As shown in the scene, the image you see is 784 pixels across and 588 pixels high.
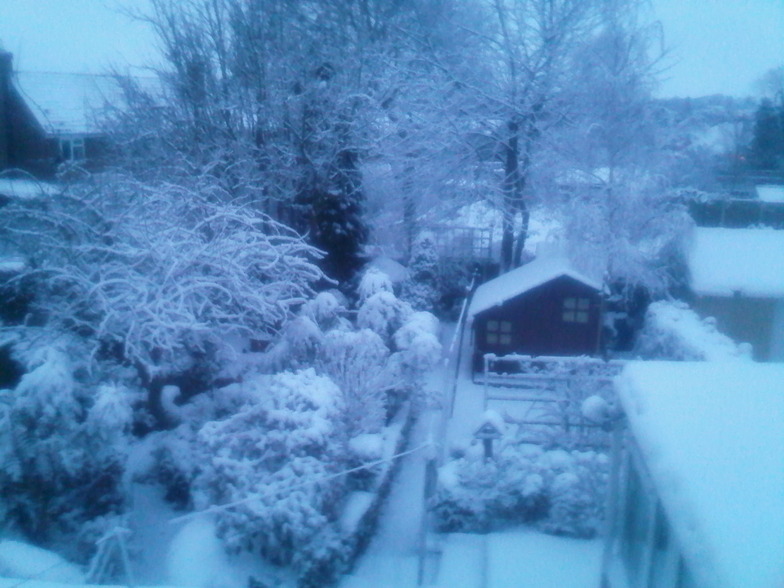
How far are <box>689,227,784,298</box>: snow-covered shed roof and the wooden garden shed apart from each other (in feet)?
6.55

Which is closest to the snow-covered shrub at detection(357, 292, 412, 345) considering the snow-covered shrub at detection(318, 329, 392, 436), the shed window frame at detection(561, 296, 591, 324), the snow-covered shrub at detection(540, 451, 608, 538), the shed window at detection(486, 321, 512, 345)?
the snow-covered shrub at detection(318, 329, 392, 436)

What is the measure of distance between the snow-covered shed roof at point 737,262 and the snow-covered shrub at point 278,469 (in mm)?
7817

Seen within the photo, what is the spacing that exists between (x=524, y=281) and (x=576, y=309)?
3.74ft

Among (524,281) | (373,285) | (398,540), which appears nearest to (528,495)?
(398,540)

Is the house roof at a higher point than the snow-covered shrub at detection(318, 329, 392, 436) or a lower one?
higher

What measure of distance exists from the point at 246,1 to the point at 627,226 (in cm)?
1041

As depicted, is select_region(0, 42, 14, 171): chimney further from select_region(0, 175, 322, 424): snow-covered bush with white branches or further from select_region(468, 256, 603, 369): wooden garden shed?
select_region(468, 256, 603, 369): wooden garden shed

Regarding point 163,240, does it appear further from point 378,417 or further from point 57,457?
point 378,417

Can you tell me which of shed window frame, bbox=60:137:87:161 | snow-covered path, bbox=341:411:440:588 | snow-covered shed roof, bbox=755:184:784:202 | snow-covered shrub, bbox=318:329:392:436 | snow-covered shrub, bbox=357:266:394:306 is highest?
shed window frame, bbox=60:137:87:161

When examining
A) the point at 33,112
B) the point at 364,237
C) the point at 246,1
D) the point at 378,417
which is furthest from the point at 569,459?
the point at 33,112

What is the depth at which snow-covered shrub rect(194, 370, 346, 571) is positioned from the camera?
21.0 feet

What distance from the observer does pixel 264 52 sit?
1413cm

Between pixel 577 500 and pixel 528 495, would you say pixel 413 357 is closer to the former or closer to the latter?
pixel 528 495

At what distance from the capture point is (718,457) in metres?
3.16
